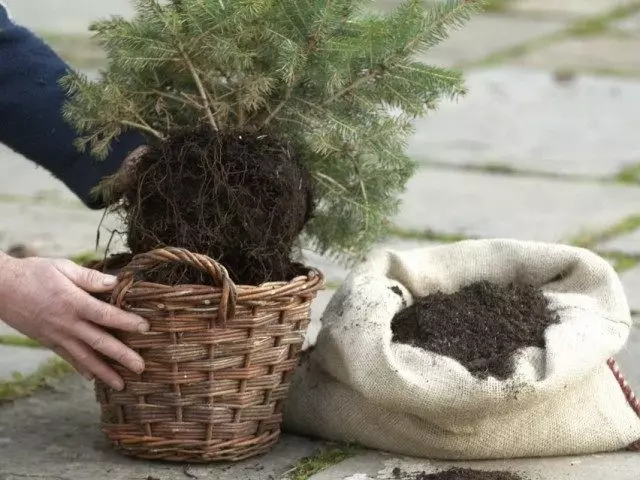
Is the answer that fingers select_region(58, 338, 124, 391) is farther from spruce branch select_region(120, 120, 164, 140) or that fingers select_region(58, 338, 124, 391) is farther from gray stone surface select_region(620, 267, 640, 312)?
gray stone surface select_region(620, 267, 640, 312)

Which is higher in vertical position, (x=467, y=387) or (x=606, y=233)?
(x=467, y=387)

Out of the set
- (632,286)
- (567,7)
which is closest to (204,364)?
(632,286)

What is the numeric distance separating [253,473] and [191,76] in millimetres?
775

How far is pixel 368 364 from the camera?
231 centimetres

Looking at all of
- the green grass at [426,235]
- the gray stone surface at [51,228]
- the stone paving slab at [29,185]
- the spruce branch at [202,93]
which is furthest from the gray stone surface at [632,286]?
the stone paving slab at [29,185]

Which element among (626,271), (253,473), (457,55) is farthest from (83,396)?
(457,55)

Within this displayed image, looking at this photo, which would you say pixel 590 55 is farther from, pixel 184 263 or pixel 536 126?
pixel 184 263

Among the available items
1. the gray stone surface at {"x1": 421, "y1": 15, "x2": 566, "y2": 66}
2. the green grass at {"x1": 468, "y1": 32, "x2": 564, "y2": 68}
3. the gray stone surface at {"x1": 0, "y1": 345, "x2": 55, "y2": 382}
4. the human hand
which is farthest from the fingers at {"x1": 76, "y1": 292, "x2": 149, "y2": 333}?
the green grass at {"x1": 468, "y1": 32, "x2": 564, "y2": 68}

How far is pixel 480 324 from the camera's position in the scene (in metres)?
2.37

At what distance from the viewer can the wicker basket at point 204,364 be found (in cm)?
213

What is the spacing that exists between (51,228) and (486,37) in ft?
12.9

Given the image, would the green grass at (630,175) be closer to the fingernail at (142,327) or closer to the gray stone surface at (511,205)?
the gray stone surface at (511,205)

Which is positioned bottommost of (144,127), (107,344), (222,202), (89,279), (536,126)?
(536,126)

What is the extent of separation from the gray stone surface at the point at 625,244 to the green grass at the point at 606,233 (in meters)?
0.02
